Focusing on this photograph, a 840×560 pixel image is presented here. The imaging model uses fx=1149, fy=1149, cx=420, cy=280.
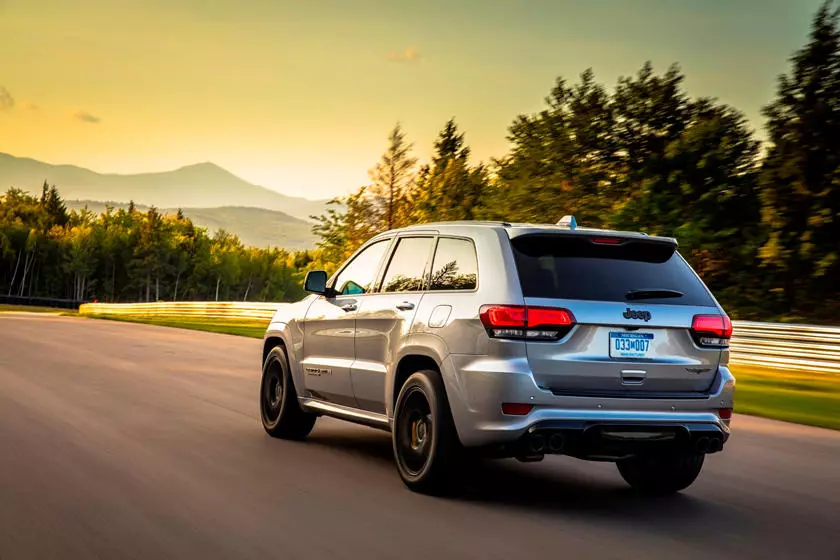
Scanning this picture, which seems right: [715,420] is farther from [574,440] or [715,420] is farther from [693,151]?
[693,151]

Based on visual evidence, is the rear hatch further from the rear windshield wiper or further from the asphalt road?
the asphalt road

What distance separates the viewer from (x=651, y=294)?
24.1 feet

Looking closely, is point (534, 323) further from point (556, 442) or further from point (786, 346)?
point (786, 346)

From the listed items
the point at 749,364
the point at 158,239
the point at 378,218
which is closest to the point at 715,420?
the point at 749,364

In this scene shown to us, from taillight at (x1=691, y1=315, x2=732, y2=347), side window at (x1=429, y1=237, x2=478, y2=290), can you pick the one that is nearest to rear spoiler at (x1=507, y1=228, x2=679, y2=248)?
side window at (x1=429, y1=237, x2=478, y2=290)

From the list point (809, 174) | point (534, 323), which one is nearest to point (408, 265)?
point (534, 323)

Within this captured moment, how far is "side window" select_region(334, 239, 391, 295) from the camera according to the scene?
9164 mm

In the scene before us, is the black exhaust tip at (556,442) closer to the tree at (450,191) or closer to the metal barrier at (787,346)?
the metal barrier at (787,346)

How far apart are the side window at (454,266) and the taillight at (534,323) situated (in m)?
0.51

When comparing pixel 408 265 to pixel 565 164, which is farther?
pixel 565 164

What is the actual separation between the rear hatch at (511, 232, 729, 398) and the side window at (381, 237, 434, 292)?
110 cm

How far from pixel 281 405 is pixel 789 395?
10.3m

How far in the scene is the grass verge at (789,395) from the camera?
14.6 meters

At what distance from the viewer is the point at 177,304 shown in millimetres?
56812
